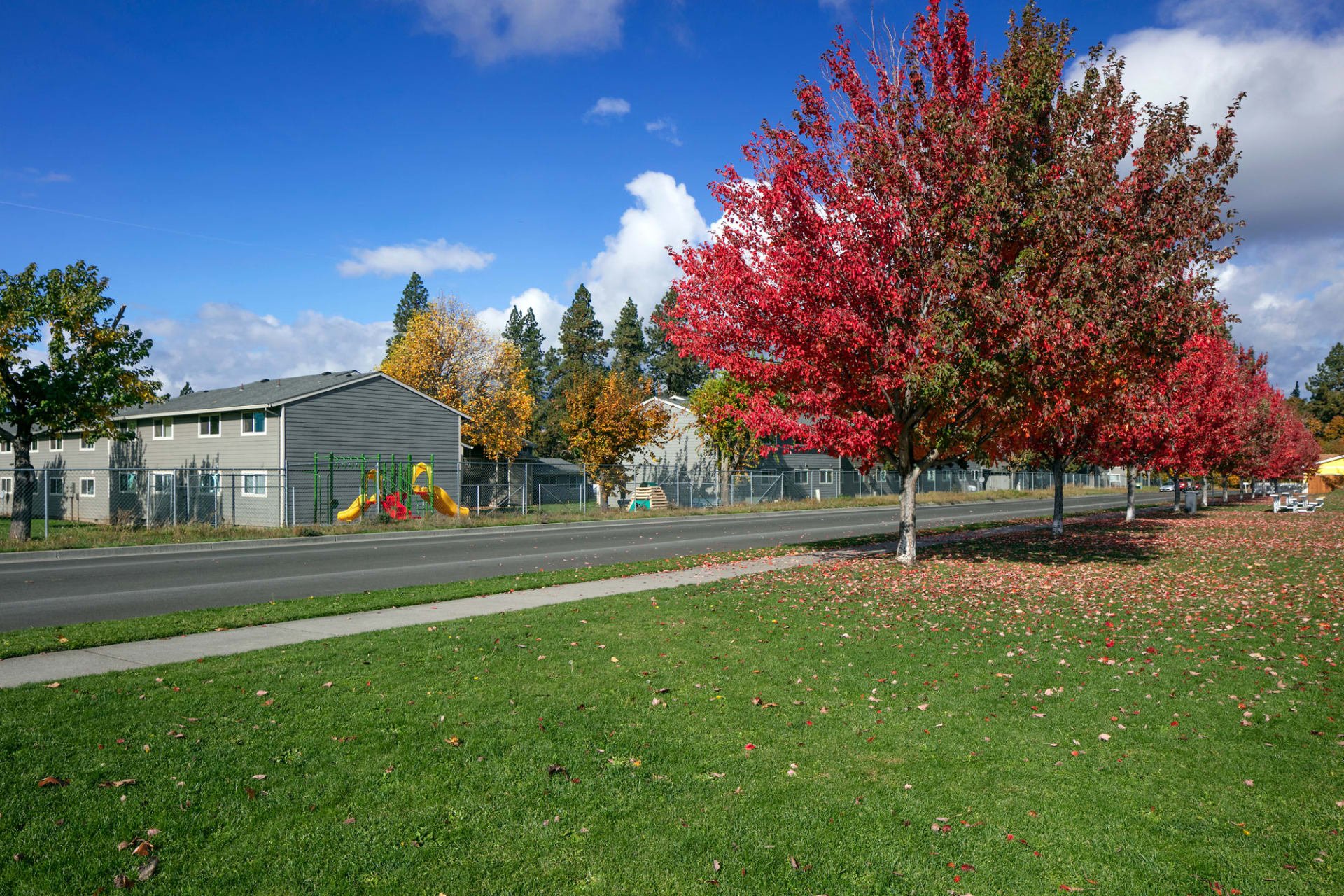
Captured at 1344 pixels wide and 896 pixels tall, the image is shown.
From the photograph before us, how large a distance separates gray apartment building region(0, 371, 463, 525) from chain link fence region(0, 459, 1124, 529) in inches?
4.1

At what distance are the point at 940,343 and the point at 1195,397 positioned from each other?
20620 millimetres

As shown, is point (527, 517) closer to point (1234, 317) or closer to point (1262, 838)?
point (1234, 317)

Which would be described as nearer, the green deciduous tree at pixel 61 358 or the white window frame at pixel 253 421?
the green deciduous tree at pixel 61 358

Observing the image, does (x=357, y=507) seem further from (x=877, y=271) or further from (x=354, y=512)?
(x=877, y=271)

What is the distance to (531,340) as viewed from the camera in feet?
324

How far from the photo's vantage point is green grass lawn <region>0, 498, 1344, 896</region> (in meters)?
4.01

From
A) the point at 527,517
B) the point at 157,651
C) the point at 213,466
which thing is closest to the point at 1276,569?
the point at 157,651

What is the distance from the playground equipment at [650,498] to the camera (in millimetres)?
41531

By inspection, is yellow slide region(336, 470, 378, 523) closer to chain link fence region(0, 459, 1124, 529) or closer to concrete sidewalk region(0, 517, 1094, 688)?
chain link fence region(0, 459, 1124, 529)

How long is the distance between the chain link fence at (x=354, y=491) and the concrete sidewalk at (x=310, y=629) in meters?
15.5

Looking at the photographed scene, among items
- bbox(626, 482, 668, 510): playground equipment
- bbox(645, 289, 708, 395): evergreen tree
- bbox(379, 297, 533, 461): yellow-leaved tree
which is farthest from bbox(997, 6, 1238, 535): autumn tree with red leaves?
bbox(645, 289, 708, 395): evergreen tree

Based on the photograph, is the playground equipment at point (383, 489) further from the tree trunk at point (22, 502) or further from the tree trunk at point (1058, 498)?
the tree trunk at point (1058, 498)

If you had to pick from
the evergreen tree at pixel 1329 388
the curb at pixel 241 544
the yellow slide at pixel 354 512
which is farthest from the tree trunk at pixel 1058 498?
the evergreen tree at pixel 1329 388

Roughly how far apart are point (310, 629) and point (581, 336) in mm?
77409
